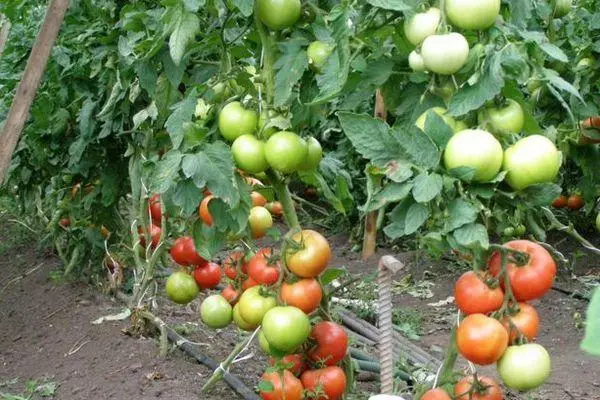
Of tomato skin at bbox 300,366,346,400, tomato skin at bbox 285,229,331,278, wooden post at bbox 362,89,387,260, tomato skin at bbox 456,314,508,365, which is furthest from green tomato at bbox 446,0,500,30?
wooden post at bbox 362,89,387,260

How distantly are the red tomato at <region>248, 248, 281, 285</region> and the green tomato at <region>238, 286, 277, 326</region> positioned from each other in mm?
33

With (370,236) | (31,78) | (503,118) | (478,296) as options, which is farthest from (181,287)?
(370,236)

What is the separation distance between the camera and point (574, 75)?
12.5ft

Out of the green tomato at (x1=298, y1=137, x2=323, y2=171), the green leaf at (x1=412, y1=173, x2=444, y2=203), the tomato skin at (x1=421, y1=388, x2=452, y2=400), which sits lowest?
the tomato skin at (x1=421, y1=388, x2=452, y2=400)

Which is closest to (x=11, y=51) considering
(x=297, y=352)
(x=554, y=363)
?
(x=297, y=352)

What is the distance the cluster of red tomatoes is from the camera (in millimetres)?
1439

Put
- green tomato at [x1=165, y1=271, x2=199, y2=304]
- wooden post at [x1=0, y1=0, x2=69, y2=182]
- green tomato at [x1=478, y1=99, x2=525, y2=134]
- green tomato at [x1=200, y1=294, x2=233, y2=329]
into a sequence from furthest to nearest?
1. green tomato at [x1=165, y1=271, x2=199, y2=304]
2. green tomato at [x1=200, y1=294, x2=233, y2=329]
3. wooden post at [x1=0, y1=0, x2=69, y2=182]
4. green tomato at [x1=478, y1=99, x2=525, y2=134]

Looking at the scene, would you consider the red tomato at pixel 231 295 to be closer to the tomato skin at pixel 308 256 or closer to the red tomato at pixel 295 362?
the red tomato at pixel 295 362

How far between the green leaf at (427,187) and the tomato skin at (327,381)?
79 centimetres

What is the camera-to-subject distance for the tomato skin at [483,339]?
1433 millimetres

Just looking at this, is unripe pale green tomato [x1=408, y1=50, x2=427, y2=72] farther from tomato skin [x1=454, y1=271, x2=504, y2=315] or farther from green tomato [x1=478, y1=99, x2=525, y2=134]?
tomato skin [x1=454, y1=271, x2=504, y2=315]

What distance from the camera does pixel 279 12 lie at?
5.83ft

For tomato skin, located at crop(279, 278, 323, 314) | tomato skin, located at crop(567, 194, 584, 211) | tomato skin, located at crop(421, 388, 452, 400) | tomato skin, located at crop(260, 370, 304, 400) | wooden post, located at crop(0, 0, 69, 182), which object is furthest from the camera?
tomato skin, located at crop(567, 194, 584, 211)

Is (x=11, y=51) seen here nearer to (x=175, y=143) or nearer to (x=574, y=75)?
(x=175, y=143)
